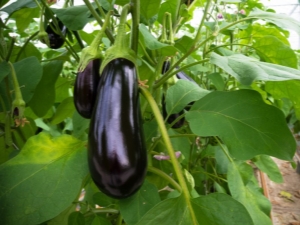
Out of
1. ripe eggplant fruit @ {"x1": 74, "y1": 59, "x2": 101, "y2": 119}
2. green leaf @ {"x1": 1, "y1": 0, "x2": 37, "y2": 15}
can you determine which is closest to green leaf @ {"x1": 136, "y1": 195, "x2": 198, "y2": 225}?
ripe eggplant fruit @ {"x1": 74, "y1": 59, "x2": 101, "y2": 119}

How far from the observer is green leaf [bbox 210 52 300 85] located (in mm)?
378

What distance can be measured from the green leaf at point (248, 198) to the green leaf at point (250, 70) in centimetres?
26

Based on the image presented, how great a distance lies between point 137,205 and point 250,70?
0.77 ft

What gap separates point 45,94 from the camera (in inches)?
26.5

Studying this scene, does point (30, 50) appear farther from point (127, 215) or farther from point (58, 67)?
point (127, 215)

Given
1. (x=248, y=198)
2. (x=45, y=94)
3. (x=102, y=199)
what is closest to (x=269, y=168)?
(x=248, y=198)

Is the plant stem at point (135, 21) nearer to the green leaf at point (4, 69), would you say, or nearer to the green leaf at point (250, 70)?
the green leaf at point (250, 70)

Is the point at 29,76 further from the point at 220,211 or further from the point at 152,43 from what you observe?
the point at 220,211

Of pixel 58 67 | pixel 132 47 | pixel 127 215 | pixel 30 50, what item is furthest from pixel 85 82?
pixel 30 50

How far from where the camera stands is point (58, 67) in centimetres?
69

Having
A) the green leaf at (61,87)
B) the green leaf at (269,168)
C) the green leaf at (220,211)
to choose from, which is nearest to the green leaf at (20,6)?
the green leaf at (61,87)

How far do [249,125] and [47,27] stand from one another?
1.73 feet

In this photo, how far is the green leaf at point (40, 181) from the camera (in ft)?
1.19

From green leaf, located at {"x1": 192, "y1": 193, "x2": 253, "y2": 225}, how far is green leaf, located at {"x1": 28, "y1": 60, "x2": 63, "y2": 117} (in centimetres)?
43
